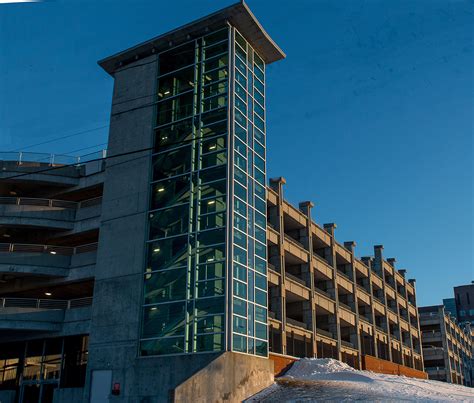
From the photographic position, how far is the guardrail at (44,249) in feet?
139

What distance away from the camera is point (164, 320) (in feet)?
116

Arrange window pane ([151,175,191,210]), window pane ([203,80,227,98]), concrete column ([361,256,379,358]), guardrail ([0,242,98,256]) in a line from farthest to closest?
concrete column ([361,256,379,358]), guardrail ([0,242,98,256]), window pane ([203,80,227,98]), window pane ([151,175,191,210])

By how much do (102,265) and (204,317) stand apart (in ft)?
29.0

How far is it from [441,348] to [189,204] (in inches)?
2745

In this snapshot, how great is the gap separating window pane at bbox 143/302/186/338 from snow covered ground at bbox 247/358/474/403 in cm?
585

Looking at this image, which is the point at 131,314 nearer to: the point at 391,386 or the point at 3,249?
the point at 3,249

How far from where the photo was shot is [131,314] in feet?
121

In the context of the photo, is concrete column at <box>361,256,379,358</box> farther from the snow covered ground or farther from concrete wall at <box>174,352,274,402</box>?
concrete wall at <box>174,352,274,402</box>

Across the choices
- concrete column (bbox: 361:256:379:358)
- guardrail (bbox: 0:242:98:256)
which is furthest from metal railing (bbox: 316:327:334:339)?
guardrail (bbox: 0:242:98:256)

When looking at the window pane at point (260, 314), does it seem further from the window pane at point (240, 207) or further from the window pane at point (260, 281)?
the window pane at point (240, 207)

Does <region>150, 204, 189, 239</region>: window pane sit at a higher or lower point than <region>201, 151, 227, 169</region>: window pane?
lower

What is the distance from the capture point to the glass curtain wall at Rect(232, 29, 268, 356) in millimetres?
35531

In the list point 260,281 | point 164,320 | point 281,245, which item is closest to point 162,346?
point 164,320

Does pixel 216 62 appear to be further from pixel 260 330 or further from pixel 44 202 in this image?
pixel 260 330
